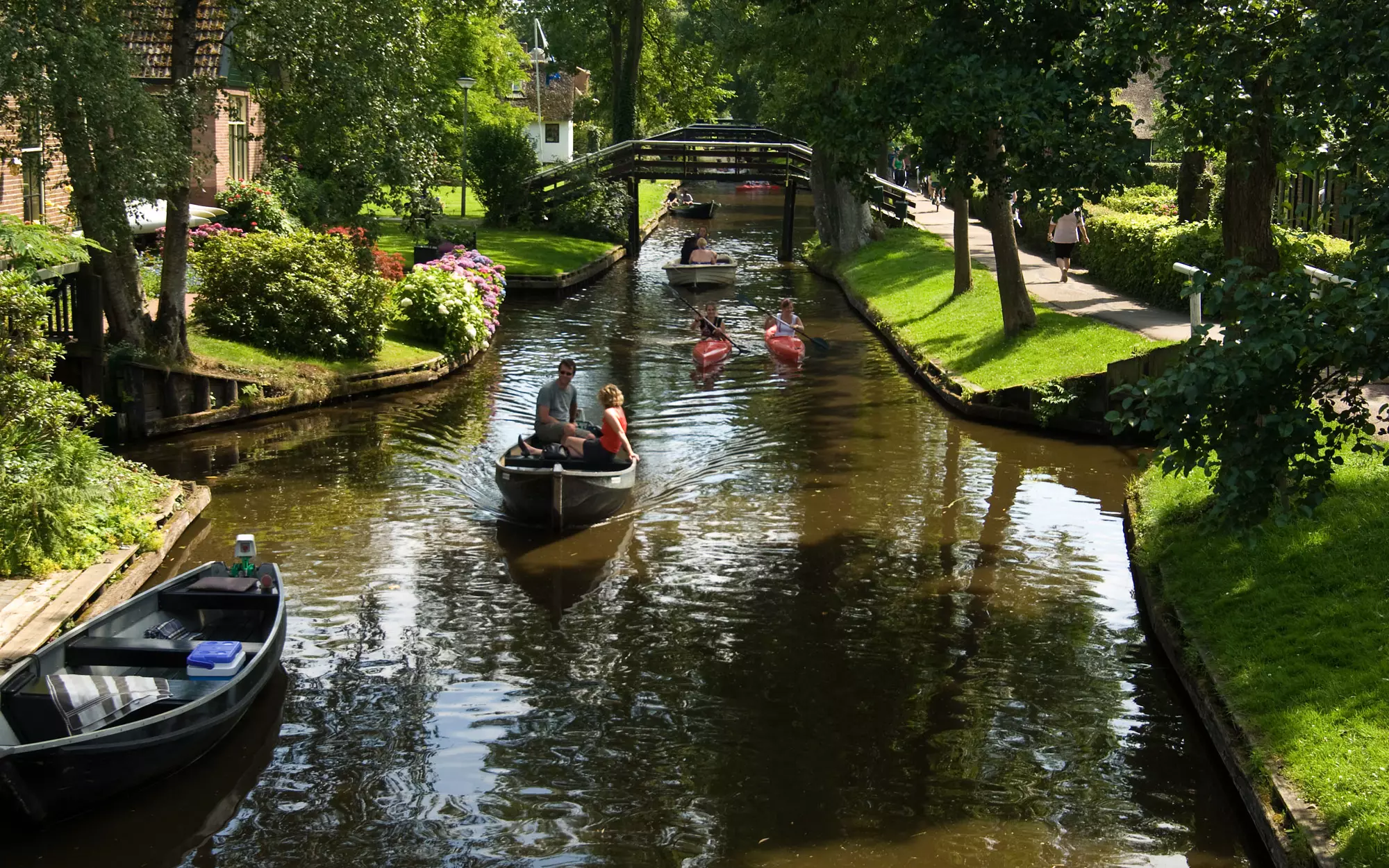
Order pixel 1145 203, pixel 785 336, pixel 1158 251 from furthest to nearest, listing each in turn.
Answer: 1. pixel 1145 203
2. pixel 785 336
3. pixel 1158 251

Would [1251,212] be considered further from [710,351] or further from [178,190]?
[178,190]

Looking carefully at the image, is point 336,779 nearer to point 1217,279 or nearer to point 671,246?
point 1217,279

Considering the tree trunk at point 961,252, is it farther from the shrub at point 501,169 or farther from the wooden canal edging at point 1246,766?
the shrub at point 501,169

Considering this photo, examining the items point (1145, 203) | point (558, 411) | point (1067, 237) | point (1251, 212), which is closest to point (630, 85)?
point (1145, 203)

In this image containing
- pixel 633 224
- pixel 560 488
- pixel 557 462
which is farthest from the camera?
pixel 633 224

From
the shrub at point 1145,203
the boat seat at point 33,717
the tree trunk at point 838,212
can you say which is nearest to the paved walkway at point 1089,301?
the shrub at point 1145,203

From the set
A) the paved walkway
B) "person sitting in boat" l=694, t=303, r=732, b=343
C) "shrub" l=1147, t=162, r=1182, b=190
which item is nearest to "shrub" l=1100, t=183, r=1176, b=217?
the paved walkway

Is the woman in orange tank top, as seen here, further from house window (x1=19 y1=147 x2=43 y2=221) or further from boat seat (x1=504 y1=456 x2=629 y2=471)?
house window (x1=19 y1=147 x2=43 y2=221)

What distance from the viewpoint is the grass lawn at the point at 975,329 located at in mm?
21391

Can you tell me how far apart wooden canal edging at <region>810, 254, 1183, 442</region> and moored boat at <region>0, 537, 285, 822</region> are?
1229 cm

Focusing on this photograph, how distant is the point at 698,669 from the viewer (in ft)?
38.7

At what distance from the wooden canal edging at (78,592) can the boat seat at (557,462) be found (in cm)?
377

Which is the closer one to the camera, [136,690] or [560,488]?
[136,690]

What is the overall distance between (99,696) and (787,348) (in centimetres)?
1792
